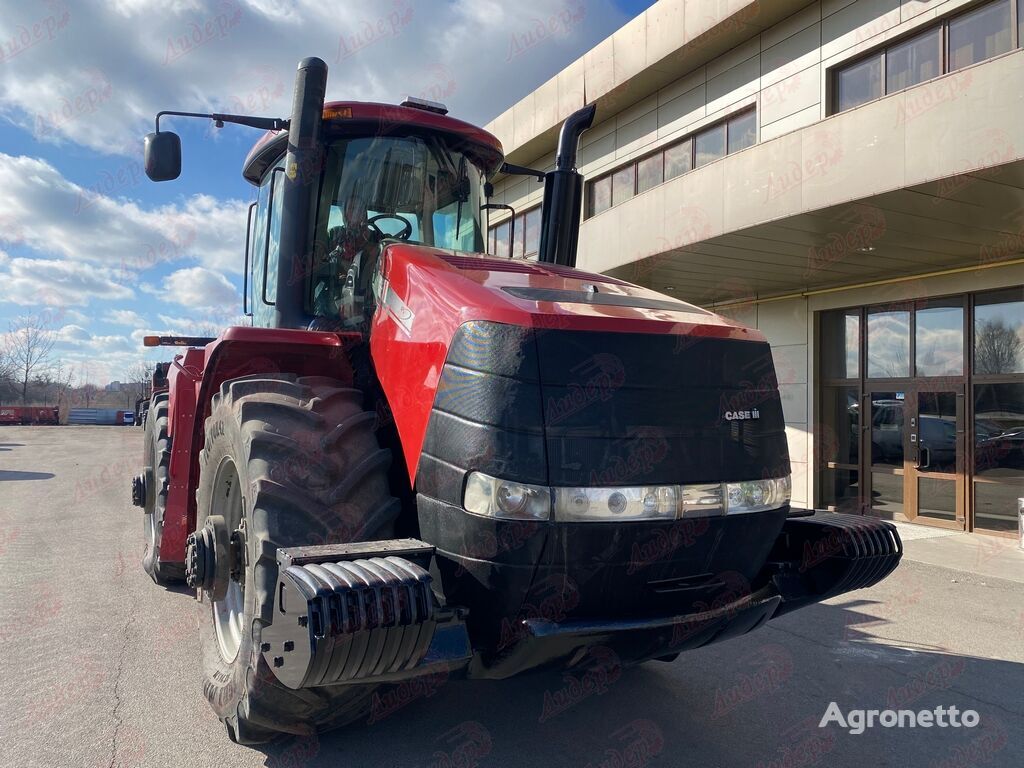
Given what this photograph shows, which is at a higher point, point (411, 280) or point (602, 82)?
point (602, 82)

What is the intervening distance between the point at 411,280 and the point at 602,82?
42.1 feet

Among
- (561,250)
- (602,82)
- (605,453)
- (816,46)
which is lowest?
(605,453)

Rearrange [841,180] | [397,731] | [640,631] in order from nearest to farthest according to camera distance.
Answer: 1. [640,631]
2. [397,731]
3. [841,180]

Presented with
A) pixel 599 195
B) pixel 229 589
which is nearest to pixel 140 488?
pixel 229 589

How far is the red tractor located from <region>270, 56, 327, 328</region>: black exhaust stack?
2 centimetres

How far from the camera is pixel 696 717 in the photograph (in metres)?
3.63

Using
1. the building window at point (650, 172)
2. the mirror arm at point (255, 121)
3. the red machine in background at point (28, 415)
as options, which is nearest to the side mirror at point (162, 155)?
the mirror arm at point (255, 121)

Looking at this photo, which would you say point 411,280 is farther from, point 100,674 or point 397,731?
point 100,674

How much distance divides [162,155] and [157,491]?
2.52 metres

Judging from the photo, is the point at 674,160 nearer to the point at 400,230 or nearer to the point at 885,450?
the point at 885,450

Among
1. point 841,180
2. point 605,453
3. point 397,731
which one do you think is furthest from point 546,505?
point 841,180

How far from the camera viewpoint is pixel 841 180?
8.49m

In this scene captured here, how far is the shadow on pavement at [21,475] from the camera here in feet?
44.8

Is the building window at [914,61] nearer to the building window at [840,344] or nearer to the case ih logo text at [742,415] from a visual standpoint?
the building window at [840,344]
